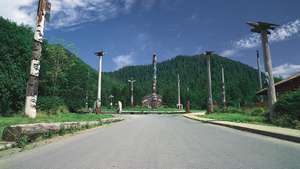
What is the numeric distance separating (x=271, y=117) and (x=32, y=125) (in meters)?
14.9

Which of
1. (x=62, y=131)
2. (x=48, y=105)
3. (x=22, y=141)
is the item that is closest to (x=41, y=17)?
(x=62, y=131)

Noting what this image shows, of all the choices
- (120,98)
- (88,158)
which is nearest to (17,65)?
(88,158)

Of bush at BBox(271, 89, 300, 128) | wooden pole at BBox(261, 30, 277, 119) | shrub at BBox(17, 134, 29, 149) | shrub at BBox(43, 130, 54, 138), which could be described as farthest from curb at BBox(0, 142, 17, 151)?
wooden pole at BBox(261, 30, 277, 119)

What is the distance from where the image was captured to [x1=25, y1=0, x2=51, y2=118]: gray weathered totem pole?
1523cm

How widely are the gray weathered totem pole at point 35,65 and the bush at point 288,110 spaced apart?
1447 cm

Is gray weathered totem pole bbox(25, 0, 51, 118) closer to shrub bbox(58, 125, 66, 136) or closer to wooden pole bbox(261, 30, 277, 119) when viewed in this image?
shrub bbox(58, 125, 66, 136)

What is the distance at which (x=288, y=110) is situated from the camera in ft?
53.7

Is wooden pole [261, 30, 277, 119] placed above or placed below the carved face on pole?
below

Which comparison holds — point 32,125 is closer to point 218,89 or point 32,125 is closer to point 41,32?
point 41,32

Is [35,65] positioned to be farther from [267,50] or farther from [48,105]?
[267,50]

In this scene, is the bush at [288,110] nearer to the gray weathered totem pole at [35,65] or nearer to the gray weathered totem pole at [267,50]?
the gray weathered totem pole at [267,50]

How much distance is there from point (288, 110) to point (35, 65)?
15607 millimetres

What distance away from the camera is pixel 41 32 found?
16172mm

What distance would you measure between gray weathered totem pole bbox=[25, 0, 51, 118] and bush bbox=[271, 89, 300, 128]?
14.5 meters
